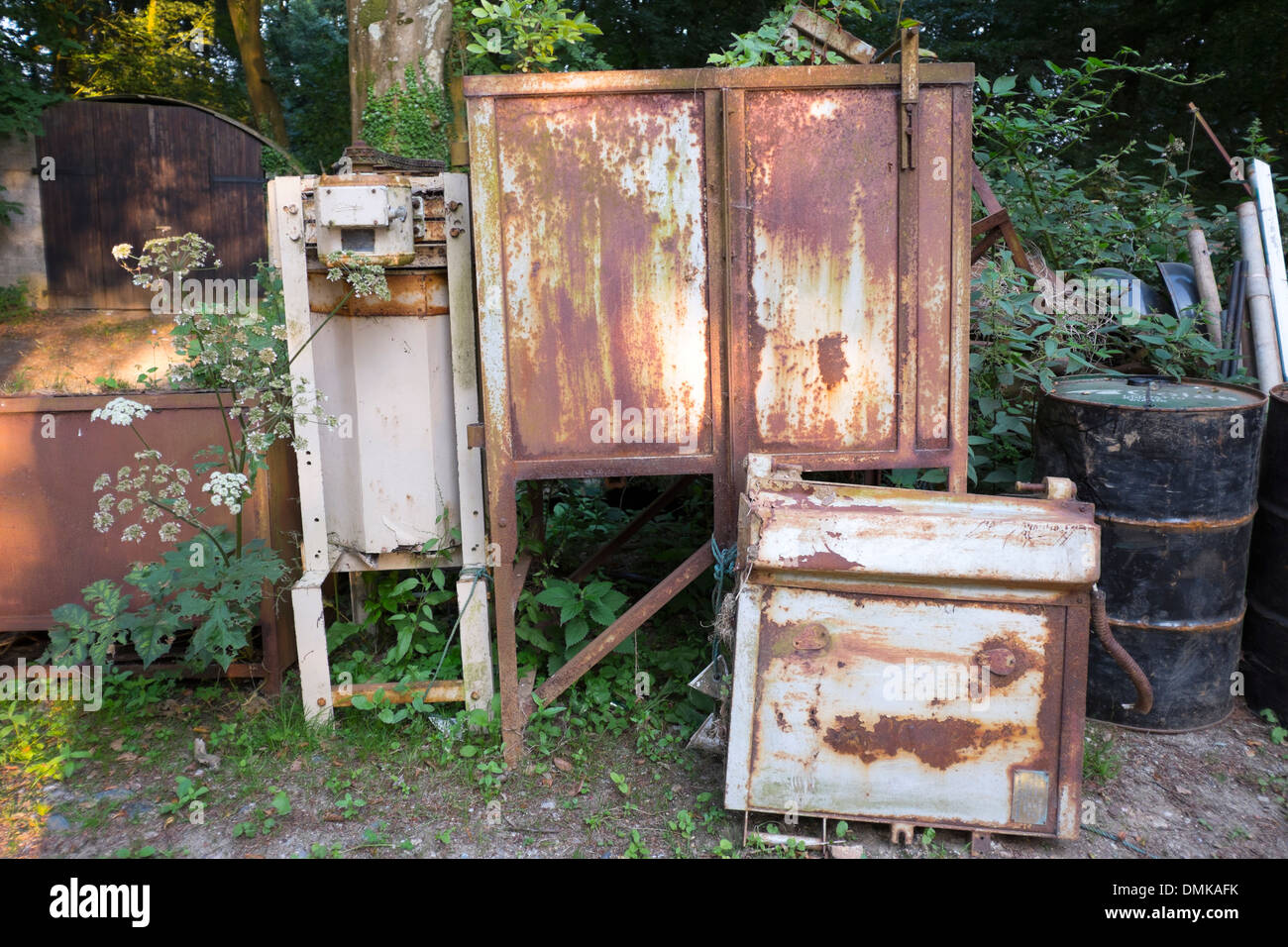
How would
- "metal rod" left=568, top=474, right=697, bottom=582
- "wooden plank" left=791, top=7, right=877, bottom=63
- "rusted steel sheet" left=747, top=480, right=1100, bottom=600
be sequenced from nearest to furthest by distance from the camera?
"rusted steel sheet" left=747, top=480, right=1100, bottom=600
"wooden plank" left=791, top=7, right=877, bottom=63
"metal rod" left=568, top=474, right=697, bottom=582

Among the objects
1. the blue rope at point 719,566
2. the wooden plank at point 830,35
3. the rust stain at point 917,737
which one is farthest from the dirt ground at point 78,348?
the rust stain at point 917,737

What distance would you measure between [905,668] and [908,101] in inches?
74.8

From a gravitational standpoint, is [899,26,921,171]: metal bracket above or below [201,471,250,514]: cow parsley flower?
above

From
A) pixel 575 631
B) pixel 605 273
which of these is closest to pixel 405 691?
pixel 575 631

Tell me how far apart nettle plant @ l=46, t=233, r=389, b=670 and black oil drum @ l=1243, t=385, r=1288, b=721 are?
361 centimetres

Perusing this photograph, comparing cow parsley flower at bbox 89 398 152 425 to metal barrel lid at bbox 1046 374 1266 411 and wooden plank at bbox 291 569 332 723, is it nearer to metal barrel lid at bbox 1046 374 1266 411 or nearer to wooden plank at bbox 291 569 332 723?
wooden plank at bbox 291 569 332 723

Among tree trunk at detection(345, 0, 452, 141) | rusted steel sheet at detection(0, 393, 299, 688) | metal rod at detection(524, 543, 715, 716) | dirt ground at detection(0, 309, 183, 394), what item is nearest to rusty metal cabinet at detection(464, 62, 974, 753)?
metal rod at detection(524, 543, 715, 716)

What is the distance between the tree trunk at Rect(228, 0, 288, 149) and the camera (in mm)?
12242

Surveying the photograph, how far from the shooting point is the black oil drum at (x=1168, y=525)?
3.39 meters

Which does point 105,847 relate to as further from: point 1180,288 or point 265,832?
point 1180,288

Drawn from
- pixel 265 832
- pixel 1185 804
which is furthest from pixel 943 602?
A: pixel 265 832

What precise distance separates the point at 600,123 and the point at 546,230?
40 cm

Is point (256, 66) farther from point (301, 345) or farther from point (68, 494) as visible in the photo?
point (301, 345)

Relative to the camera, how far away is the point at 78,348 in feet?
33.8
